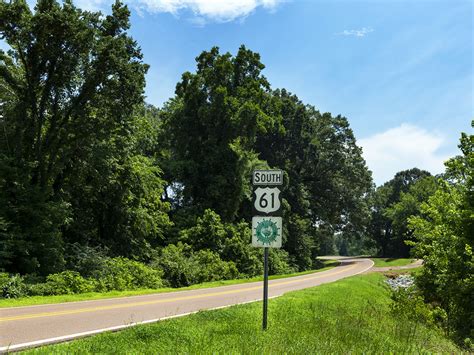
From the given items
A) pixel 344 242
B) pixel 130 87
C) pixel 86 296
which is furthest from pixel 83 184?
pixel 344 242

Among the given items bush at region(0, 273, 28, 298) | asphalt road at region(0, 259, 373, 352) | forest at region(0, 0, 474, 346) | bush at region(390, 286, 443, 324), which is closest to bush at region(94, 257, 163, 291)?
forest at region(0, 0, 474, 346)

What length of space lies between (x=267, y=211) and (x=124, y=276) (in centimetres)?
1550

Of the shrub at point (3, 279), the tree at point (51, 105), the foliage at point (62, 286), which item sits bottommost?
the foliage at point (62, 286)

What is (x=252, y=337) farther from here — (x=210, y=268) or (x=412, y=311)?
(x=210, y=268)

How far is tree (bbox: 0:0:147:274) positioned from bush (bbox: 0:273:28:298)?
2.79 meters

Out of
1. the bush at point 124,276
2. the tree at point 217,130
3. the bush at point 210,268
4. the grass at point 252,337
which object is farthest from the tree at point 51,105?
the tree at point 217,130

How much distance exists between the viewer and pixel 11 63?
23188 millimetres

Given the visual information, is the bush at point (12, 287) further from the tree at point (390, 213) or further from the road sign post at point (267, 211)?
the tree at point (390, 213)

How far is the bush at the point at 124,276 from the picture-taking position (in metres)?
20.3

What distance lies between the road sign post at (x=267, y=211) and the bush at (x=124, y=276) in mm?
13362

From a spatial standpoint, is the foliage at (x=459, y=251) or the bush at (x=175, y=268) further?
the bush at (x=175, y=268)

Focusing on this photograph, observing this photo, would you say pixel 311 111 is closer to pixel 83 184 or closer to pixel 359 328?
pixel 83 184

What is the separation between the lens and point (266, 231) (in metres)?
8.17

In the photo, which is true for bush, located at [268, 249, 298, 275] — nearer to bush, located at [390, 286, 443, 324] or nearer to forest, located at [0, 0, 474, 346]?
forest, located at [0, 0, 474, 346]
